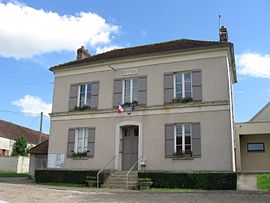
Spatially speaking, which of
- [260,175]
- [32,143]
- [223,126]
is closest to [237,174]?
[260,175]

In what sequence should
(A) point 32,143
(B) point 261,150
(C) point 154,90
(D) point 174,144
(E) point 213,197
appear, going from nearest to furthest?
(E) point 213,197 < (D) point 174,144 < (C) point 154,90 < (B) point 261,150 < (A) point 32,143

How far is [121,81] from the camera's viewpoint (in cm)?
1891

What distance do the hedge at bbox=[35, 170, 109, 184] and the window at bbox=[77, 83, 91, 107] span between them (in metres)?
4.08

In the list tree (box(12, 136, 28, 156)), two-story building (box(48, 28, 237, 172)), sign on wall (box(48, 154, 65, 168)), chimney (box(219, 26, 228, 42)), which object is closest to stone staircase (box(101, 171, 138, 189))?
two-story building (box(48, 28, 237, 172))

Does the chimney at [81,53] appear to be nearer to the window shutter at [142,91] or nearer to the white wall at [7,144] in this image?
the window shutter at [142,91]

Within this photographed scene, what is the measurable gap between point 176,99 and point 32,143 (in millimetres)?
29199

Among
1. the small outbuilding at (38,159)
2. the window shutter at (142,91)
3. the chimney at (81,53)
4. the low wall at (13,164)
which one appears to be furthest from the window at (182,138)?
the low wall at (13,164)

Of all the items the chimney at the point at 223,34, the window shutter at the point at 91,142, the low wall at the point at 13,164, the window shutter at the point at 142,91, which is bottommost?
the low wall at the point at 13,164

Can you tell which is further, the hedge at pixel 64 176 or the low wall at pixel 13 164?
the low wall at pixel 13 164

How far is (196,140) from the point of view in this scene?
1620 centimetres

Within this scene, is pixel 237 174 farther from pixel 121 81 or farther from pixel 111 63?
pixel 111 63

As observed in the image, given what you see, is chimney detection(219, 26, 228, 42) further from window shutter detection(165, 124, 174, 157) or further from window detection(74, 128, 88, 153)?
window detection(74, 128, 88, 153)

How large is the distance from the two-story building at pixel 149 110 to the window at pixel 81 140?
0.19ft

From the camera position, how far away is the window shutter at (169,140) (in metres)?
16.7
